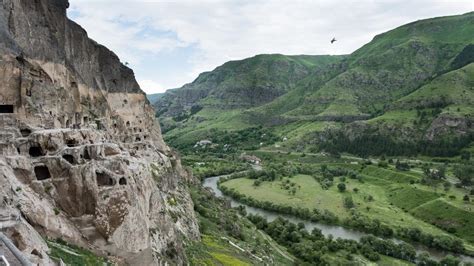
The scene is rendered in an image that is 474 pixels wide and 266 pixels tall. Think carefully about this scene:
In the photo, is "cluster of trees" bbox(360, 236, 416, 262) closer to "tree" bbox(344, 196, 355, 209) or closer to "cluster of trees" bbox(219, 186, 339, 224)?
"cluster of trees" bbox(219, 186, 339, 224)

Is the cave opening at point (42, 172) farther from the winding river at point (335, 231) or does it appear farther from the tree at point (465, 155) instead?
the tree at point (465, 155)

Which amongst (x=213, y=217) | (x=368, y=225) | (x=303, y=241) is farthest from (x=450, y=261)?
(x=213, y=217)

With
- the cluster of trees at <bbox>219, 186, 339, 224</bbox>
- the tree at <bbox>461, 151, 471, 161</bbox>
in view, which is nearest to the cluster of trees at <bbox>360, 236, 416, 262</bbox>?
the cluster of trees at <bbox>219, 186, 339, 224</bbox>

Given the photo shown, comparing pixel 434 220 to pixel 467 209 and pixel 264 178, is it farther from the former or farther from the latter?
pixel 264 178

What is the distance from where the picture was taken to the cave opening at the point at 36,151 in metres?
37.1

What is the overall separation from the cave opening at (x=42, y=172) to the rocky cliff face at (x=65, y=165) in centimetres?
9

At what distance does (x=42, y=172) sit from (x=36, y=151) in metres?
3.58

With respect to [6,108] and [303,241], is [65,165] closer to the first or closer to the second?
[6,108]

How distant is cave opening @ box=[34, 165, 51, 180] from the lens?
3456 cm

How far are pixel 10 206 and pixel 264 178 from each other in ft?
516

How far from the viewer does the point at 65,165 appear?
114ft

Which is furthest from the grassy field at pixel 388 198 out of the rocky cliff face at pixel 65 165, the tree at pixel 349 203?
the rocky cliff face at pixel 65 165

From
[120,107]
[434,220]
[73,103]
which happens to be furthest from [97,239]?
[434,220]

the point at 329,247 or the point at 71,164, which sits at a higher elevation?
the point at 71,164
